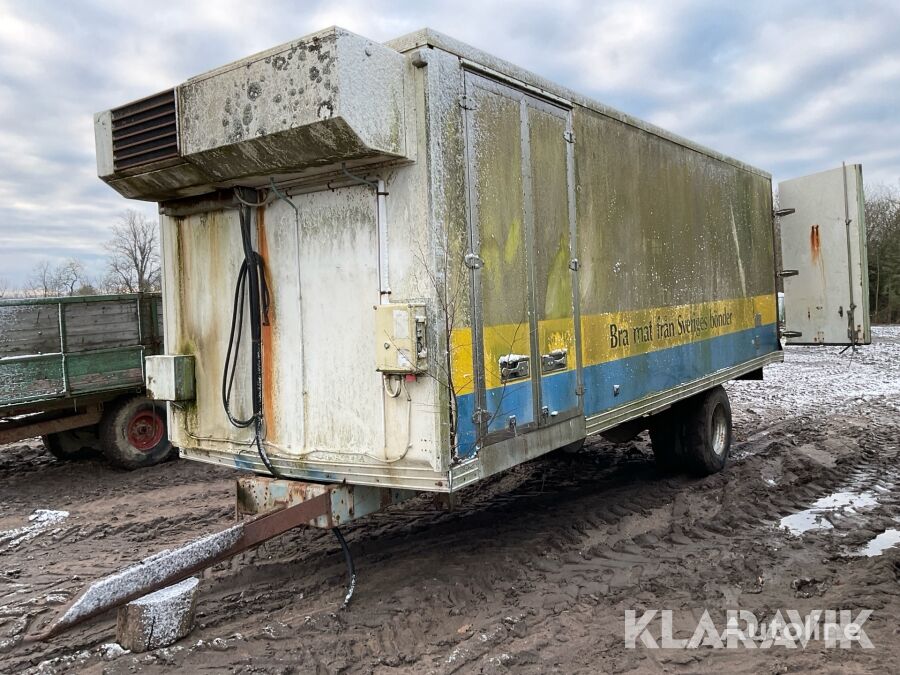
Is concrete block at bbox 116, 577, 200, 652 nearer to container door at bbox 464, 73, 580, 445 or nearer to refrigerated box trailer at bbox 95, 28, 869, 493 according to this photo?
refrigerated box trailer at bbox 95, 28, 869, 493

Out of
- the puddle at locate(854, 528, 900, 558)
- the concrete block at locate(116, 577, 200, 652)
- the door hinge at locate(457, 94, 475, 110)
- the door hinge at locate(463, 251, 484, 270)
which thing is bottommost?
the puddle at locate(854, 528, 900, 558)

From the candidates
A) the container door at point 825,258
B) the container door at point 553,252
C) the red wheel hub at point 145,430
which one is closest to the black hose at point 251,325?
the container door at point 553,252

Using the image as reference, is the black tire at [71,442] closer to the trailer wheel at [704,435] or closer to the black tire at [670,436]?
the black tire at [670,436]

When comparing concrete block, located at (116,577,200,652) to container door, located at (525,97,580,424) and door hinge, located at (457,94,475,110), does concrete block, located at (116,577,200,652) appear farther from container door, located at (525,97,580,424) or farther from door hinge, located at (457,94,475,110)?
door hinge, located at (457,94,475,110)

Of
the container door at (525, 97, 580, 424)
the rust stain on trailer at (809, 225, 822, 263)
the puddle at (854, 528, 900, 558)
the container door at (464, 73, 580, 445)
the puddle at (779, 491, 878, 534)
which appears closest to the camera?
the container door at (464, 73, 580, 445)

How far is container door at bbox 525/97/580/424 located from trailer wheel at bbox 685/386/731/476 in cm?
280

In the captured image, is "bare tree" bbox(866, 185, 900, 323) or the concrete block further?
"bare tree" bbox(866, 185, 900, 323)

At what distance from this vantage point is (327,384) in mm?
4094

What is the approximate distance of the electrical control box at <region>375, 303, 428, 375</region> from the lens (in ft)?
12.0

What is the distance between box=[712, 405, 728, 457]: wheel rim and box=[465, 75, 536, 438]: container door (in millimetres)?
→ 3782

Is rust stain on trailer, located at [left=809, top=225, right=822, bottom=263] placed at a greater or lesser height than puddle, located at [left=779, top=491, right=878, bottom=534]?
greater

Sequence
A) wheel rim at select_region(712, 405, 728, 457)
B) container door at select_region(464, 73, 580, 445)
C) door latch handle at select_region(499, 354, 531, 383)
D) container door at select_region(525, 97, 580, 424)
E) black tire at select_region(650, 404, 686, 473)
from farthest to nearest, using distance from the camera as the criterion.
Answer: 1. wheel rim at select_region(712, 405, 728, 457)
2. black tire at select_region(650, 404, 686, 473)
3. container door at select_region(525, 97, 580, 424)
4. door latch handle at select_region(499, 354, 531, 383)
5. container door at select_region(464, 73, 580, 445)

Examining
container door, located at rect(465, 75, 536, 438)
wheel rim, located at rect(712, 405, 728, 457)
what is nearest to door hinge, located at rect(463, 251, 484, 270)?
container door, located at rect(465, 75, 536, 438)

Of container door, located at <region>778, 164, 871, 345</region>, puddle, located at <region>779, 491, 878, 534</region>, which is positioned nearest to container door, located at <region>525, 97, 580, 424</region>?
puddle, located at <region>779, 491, 878, 534</region>
